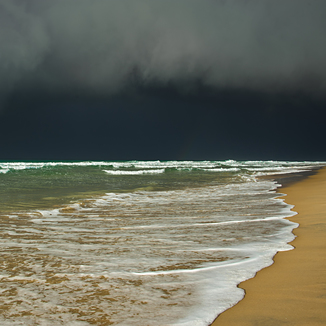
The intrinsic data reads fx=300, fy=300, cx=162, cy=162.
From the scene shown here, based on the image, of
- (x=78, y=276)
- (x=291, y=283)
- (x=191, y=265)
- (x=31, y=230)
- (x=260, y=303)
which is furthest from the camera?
(x=31, y=230)

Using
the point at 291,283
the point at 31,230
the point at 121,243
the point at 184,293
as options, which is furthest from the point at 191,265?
the point at 31,230

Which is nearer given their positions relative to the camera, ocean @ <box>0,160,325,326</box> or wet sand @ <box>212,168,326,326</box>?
wet sand @ <box>212,168,326,326</box>

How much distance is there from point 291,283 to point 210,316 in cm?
101

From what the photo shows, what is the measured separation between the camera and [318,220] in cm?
586

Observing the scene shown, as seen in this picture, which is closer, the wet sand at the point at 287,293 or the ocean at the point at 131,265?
the wet sand at the point at 287,293

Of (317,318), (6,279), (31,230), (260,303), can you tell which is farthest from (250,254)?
(31,230)

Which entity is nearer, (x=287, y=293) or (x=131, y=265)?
(x=287, y=293)

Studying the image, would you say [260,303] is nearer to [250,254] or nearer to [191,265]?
[191,265]

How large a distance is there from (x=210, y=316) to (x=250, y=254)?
1.73 metres

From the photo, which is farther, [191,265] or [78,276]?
[191,265]

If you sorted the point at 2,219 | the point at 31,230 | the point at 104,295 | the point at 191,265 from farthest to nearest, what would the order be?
the point at 2,219, the point at 31,230, the point at 191,265, the point at 104,295

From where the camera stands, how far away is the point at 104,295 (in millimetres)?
2570

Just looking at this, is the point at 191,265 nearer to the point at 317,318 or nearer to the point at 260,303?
the point at 260,303

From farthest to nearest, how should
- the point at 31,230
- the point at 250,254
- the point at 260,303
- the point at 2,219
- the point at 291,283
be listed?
the point at 2,219 < the point at 31,230 < the point at 250,254 < the point at 291,283 < the point at 260,303
